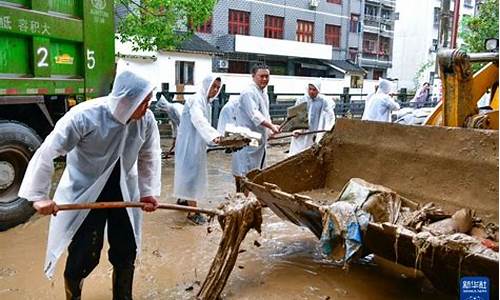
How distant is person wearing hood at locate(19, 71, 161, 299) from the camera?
2697 millimetres

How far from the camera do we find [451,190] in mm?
3771

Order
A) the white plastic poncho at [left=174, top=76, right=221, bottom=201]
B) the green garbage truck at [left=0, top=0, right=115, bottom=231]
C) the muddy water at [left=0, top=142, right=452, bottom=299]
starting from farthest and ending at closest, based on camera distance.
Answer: the white plastic poncho at [left=174, top=76, right=221, bottom=201]
the green garbage truck at [left=0, top=0, right=115, bottom=231]
the muddy water at [left=0, top=142, right=452, bottom=299]

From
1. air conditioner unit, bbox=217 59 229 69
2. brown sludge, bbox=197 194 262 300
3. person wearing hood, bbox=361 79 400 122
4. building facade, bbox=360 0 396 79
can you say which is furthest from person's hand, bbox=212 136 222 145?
building facade, bbox=360 0 396 79

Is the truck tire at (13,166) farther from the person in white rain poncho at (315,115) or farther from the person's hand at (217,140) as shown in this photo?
the person in white rain poncho at (315,115)

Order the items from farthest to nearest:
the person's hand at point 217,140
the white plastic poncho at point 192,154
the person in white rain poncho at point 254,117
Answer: the person in white rain poncho at point 254,117 → the white plastic poncho at point 192,154 → the person's hand at point 217,140

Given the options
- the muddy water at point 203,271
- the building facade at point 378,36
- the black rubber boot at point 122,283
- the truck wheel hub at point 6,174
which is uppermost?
the building facade at point 378,36

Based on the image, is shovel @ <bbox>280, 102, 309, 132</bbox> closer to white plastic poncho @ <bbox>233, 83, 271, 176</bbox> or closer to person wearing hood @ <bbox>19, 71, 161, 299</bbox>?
white plastic poncho @ <bbox>233, 83, 271, 176</bbox>

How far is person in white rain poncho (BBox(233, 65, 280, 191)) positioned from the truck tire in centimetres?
220

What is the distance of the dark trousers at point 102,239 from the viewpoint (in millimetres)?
2895

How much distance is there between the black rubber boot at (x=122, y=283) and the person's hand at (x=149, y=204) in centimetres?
44

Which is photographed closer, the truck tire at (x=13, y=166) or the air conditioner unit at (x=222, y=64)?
the truck tire at (x=13, y=166)

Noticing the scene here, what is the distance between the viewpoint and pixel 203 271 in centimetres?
399

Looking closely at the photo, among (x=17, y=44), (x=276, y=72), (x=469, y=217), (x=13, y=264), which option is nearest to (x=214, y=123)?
(x=17, y=44)

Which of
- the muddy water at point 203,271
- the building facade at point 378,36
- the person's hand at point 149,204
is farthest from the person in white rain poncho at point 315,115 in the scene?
the building facade at point 378,36
